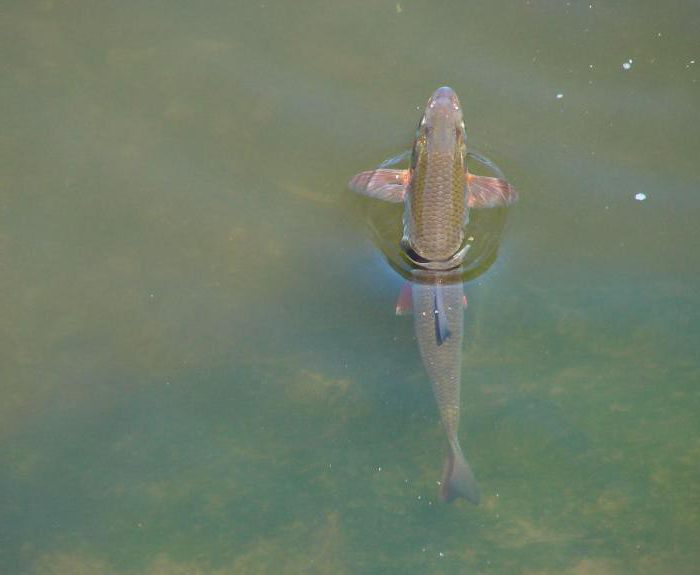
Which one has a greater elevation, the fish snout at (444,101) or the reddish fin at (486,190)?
the fish snout at (444,101)

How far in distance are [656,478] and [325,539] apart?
1.53 m

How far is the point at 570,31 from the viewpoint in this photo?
4781mm

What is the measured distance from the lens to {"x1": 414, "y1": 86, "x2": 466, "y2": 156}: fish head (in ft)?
14.0

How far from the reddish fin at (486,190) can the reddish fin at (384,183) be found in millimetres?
345

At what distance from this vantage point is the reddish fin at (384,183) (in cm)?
441

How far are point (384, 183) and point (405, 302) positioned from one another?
2.16 ft

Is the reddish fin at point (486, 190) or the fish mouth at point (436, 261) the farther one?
the reddish fin at point (486, 190)

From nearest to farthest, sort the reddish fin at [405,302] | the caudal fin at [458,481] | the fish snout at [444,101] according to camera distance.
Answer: the caudal fin at [458,481] < the reddish fin at [405,302] < the fish snout at [444,101]

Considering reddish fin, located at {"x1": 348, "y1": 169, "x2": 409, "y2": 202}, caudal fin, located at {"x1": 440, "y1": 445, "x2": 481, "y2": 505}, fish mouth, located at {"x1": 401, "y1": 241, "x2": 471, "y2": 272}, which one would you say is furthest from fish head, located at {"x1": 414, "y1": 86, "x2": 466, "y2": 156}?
caudal fin, located at {"x1": 440, "y1": 445, "x2": 481, "y2": 505}

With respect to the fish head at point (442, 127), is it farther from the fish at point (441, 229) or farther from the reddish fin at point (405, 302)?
the reddish fin at point (405, 302)

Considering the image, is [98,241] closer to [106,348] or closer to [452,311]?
[106,348]

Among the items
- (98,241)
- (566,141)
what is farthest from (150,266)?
(566,141)

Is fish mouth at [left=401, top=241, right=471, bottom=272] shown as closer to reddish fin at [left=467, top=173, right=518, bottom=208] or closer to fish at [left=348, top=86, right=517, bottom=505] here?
fish at [left=348, top=86, right=517, bottom=505]

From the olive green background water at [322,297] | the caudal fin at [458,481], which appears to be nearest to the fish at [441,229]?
the caudal fin at [458,481]
